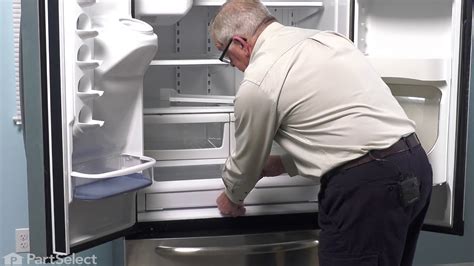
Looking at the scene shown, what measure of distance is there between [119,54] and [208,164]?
531mm

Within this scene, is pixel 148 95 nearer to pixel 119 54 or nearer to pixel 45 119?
pixel 119 54

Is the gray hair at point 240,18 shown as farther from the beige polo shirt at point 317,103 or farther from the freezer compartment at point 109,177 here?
the freezer compartment at point 109,177

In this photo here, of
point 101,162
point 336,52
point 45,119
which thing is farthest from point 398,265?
point 45,119

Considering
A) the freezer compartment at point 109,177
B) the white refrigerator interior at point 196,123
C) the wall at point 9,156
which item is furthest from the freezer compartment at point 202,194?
the wall at point 9,156

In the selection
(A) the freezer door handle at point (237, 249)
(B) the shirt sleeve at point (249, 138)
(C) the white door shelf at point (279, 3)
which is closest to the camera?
(B) the shirt sleeve at point (249, 138)

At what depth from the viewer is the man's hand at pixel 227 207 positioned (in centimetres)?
171

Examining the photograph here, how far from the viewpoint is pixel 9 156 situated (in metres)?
2.30

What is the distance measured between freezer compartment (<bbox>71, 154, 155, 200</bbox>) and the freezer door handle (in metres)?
0.22

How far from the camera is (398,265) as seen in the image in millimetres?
1474

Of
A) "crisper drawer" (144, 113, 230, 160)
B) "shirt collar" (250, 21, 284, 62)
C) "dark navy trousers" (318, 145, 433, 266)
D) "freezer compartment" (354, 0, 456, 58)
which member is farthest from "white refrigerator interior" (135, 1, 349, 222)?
"dark navy trousers" (318, 145, 433, 266)

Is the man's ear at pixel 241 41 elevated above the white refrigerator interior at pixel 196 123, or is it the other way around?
the man's ear at pixel 241 41

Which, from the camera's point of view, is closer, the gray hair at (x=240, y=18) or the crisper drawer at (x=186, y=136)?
the gray hair at (x=240, y=18)

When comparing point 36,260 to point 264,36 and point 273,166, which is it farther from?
point 264,36

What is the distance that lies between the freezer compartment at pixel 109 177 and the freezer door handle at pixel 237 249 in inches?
8.6
